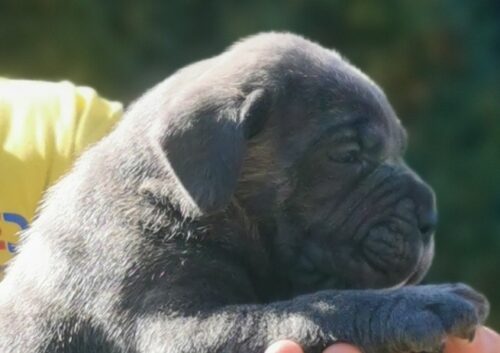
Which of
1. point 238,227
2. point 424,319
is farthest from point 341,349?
A: point 238,227

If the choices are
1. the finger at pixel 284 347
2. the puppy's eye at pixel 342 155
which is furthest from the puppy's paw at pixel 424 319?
the puppy's eye at pixel 342 155

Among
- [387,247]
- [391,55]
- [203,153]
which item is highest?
[203,153]

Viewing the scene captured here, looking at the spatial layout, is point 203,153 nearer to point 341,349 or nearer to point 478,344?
point 341,349

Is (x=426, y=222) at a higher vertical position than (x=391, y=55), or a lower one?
higher

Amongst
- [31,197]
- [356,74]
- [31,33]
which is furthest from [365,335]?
[31,33]

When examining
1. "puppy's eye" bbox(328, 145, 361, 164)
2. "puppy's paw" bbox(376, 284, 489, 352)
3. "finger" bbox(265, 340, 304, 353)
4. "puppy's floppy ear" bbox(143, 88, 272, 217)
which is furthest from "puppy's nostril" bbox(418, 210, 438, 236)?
"finger" bbox(265, 340, 304, 353)

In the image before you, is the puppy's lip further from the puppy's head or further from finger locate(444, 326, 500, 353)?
finger locate(444, 326, 500, 353)
